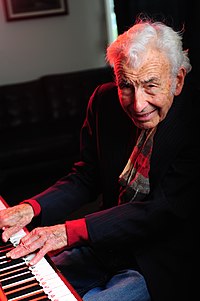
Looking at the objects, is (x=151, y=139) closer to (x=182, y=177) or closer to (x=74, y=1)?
(x=182, y=177)

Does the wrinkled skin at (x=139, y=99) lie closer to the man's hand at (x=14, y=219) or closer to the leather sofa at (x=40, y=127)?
the man's hand at (x=14, y=219)

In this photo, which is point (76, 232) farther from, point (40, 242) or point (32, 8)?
point (32, 8)

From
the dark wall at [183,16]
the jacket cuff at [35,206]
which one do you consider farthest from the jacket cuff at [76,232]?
the dark wall at [183,16]

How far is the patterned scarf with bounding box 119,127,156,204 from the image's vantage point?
1.65 meters

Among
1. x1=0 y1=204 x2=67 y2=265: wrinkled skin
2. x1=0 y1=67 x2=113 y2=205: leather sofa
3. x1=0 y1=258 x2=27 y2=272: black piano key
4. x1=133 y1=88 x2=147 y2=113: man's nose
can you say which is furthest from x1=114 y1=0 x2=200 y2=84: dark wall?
x1=0 y1=67 x2=113 y2=205: leather sofa

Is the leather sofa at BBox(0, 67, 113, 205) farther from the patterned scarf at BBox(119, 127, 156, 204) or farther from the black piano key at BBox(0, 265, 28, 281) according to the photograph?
the black piano key at BBox(0, 265, 28, 281)

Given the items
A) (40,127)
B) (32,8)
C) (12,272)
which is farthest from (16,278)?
(32,8)

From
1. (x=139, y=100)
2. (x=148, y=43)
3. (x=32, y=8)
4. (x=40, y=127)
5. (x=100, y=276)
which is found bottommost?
(x=40, y=127)

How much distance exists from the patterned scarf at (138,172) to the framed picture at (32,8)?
14.2 ft

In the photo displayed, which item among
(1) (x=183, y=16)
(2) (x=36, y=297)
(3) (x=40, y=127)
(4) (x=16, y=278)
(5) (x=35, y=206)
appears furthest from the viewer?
(3) (x=40, y=127)

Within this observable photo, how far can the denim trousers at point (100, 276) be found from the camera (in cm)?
159

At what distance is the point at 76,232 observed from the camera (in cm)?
158

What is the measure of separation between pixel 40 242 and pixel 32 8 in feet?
15.2

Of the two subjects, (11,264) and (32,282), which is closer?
(32,282)
